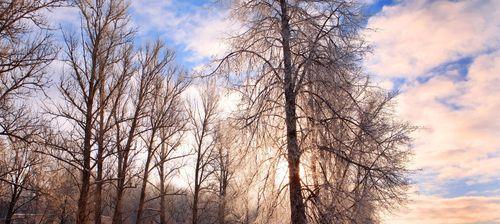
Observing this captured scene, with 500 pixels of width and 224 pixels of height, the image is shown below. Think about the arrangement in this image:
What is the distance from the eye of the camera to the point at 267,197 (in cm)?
906

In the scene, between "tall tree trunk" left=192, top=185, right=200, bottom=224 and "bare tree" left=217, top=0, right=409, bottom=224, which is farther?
"tall tree trunk" left=192, top=185, right=200, bottom=224

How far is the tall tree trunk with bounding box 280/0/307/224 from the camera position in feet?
27.9

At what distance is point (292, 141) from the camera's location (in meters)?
8.80

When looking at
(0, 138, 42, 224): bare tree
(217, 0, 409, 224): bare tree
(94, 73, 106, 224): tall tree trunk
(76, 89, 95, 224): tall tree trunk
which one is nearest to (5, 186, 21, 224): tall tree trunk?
(0, 138, 42, 224): bare tree

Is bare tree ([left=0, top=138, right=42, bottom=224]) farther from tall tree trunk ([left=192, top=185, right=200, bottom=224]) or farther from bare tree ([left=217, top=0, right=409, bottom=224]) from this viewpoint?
tall tree trunk ([left=192, top=185, right=200, bottom=224])

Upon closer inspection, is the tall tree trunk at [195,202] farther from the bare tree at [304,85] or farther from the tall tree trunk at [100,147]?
the bare tree at [304,85]

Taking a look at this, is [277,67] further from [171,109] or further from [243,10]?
[171,109]

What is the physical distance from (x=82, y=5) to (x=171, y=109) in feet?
21.8

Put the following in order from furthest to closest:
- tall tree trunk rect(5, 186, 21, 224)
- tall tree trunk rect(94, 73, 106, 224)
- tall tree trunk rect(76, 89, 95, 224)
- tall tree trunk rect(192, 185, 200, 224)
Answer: tall tree trunk rect(192, 185, 200, 224)
tall tree trunk rect(5, 186, 21, 224)
tall tree trunk rect(94, 73, 106, 224)
tall tree trunk rect(76, 89, 95, 224)

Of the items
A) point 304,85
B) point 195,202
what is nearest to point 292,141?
point 304,85

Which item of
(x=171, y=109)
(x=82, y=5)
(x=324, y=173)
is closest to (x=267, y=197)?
(x=324, y=173)

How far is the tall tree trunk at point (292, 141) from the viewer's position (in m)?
8.52

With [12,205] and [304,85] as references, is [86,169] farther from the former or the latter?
[12,205]

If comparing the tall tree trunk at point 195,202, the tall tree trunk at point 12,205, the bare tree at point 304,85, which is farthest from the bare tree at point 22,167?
the tall tree trunk at point 195,202
